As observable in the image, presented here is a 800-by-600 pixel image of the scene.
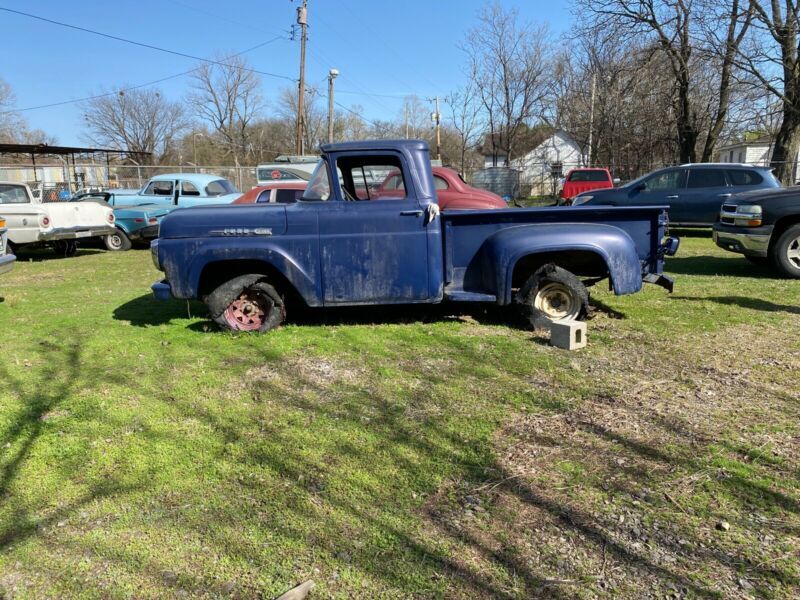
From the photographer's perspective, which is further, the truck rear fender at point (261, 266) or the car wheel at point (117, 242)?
the car wheel at point (117, 242)

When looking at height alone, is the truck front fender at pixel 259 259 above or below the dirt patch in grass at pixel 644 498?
above

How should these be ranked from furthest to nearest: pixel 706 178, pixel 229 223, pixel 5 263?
1. pixel 706 178
2. pixel 5 263
3. pixel 229 223

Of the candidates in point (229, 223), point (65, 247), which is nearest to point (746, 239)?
point (229, 223)

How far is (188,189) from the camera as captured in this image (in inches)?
602

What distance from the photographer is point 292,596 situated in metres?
2.21

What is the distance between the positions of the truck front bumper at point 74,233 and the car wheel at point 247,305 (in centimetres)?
854

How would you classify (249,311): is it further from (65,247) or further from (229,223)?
(65,247)

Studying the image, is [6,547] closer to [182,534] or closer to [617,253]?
[182,534]

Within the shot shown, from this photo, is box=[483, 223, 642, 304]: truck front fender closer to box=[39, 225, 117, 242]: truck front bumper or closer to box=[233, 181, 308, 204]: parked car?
box=[233, 181, 308, 204]: parked car

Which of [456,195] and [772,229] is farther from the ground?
[456,195]

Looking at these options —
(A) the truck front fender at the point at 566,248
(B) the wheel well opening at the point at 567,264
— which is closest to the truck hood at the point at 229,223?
(A) the truck front fender at the point at 566,248

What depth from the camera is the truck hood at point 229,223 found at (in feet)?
18.2

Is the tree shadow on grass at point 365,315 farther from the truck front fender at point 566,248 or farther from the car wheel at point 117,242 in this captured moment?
the car wheel at point 117,242

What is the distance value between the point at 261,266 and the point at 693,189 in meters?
11.6
